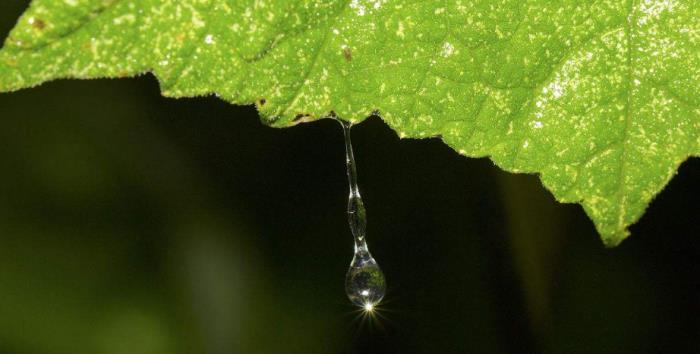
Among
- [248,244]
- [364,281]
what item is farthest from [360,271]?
[248,244]

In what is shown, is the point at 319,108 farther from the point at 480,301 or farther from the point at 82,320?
the point at 82,320

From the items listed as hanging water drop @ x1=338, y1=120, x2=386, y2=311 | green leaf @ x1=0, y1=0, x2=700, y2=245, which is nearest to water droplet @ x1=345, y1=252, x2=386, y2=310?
hanging water drop @ x1=338, y1=120, x2=386, y2=311

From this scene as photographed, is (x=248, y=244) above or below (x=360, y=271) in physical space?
above

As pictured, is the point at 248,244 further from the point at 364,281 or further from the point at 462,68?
the point at 462,68

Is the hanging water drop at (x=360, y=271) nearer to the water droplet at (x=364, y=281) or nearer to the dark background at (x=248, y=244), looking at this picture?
the water droplet at (x=364, y=281)

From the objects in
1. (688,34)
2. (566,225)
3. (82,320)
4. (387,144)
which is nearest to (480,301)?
(566,225)

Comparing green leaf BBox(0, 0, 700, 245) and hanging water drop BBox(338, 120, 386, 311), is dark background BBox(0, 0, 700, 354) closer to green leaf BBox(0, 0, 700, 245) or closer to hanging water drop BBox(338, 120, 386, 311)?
hanging water drop BBox(338, 120, 386, 311)

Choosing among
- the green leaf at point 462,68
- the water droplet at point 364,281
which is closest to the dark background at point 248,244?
the water droplet at point 364,281
